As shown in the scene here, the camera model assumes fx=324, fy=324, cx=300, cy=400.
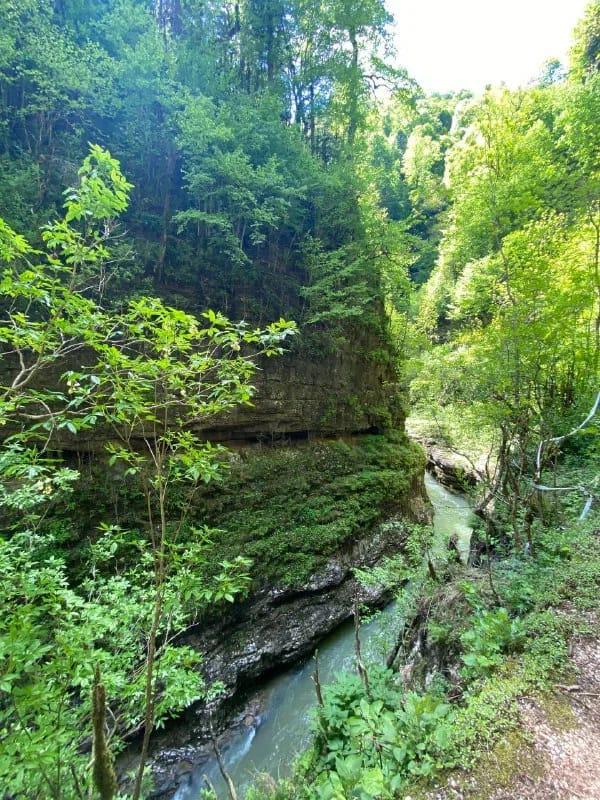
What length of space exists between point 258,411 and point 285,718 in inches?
212

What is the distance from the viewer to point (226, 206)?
7523 millimetres

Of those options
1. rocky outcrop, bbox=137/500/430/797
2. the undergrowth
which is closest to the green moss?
rocky outcrop, bbox=137/500/430/797

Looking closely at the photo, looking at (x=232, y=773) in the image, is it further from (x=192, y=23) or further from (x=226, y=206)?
(x=192, y=23)

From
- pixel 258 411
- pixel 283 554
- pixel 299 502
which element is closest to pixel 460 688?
pixel 283 554

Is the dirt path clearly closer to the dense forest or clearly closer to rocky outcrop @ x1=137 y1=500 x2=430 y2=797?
the dense forest

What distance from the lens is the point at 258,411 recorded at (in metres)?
7.64

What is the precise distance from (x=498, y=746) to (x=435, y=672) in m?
1.65

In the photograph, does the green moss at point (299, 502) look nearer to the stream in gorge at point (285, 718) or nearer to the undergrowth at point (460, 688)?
the stream in gorge at point (285, 718)

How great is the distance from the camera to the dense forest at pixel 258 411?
7.02 ft

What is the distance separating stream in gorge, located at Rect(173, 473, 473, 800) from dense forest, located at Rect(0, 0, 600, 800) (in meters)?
0.22

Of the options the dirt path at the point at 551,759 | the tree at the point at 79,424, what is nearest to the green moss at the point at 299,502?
the tree at the point at 79,424

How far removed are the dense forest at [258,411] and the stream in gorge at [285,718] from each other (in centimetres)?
22

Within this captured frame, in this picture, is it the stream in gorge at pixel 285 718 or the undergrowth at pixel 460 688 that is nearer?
the undergrowth at pixel 460 688

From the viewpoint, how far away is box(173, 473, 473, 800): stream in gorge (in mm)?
4238
